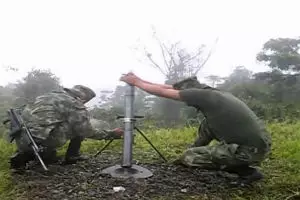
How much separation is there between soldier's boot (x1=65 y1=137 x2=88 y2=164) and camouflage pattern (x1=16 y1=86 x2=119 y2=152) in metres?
0.14

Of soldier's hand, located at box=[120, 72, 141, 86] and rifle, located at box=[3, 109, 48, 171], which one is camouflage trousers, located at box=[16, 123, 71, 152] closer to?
rifle, located at box=[3, 109, 48, 171]

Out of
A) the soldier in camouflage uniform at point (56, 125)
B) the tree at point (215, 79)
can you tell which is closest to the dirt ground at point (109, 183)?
the soldier in camouflage uniform at point (56, 125)

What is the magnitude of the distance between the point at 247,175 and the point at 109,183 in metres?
1.34

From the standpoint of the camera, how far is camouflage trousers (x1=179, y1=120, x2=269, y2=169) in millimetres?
4016

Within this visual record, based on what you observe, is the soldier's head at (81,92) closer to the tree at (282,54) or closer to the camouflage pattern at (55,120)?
the camouflage pattern at (55,120)

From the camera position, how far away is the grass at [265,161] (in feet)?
13.1

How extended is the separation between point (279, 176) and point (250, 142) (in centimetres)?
79

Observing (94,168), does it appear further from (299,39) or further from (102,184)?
(299,39)

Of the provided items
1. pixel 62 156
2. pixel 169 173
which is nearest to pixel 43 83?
pixel 62 156

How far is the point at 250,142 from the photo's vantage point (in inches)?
158

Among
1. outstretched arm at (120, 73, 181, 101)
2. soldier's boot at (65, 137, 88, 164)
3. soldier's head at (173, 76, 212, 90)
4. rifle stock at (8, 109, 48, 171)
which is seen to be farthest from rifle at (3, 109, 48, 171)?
→ soldier's head at (173, 76, 212, 90)

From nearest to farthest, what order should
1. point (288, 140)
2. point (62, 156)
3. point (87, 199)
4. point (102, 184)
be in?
point (87, 199)
point (102, 184)
point (62, 156)
point (288, 140)

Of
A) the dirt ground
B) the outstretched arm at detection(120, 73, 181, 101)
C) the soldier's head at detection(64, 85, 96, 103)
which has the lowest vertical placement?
the dirt ground

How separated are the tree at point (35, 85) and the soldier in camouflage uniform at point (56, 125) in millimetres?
7819
